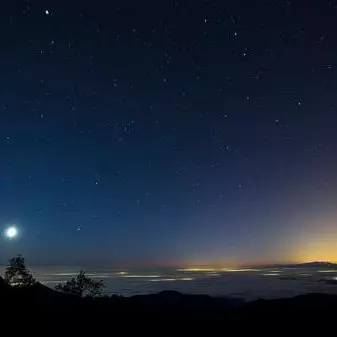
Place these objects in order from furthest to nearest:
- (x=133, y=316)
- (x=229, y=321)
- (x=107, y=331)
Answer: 1. (x=229, y=321)
2. (x=133, y=316)
3. (x=107, y=331)

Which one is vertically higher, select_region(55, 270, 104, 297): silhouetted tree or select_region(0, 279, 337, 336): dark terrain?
select_region(55, 270, 104, 297): silhouetted tree

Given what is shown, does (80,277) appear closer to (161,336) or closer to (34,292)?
(161,336)

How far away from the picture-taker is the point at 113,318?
7300cm

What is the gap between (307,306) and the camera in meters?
158

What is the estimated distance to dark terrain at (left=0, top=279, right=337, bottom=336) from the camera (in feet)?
178

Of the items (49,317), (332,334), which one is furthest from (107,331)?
(332,334)

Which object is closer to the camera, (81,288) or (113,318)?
(113,318)

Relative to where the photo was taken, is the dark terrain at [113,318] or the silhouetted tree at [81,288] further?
the silhouetted tree at [81,288]

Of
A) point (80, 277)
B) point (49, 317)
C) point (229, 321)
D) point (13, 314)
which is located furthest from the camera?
point (229, 321)

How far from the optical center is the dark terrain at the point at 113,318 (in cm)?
5434

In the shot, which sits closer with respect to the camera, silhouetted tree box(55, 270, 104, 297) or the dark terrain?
the dark terrain

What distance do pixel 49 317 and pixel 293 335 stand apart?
302 feet

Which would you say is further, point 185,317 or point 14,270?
point 185,317

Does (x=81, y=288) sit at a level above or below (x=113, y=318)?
above
